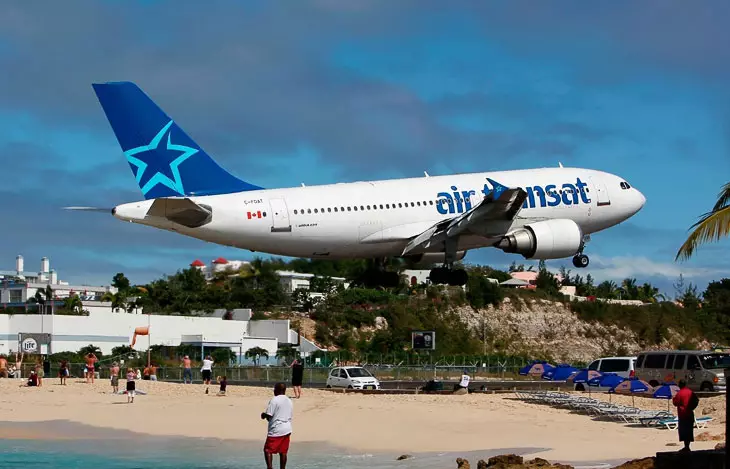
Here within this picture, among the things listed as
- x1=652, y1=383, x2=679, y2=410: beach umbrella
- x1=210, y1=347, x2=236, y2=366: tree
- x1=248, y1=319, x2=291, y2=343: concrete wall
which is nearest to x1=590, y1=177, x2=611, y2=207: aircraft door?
x1=652, y1=383, x2=679, y2=410: beach umbrella

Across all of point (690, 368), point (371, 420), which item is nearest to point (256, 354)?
point (690, 368)

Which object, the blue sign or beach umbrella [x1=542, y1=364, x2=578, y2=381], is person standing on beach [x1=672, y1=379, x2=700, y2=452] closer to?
the blue sign

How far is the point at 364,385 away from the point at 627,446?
24.2m

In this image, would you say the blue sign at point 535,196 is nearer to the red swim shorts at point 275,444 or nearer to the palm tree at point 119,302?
the red swim shorts at point 275,444

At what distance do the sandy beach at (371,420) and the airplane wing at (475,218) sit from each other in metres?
6.33

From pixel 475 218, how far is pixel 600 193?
763 centimetres

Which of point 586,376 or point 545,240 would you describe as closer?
point 545,240

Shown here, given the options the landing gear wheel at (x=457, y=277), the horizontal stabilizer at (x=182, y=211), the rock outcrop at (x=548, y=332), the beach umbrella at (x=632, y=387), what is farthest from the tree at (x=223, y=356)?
the horizontal stabilizer at (x=182, y=211)

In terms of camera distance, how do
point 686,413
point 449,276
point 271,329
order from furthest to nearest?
point 271,329
point 449,276
point 686,413

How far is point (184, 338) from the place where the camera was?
295 feet

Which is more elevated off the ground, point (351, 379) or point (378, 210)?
point (378, 210)

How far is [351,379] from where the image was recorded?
55.2m

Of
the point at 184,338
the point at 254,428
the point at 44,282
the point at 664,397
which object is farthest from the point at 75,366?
the point at 44,282

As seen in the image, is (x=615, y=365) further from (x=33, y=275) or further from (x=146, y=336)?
(x=33, y=275)
